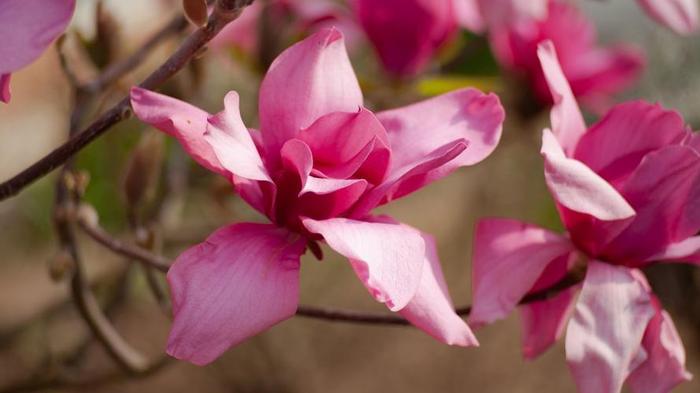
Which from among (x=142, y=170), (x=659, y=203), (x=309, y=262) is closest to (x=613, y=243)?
(x=659, y=203)

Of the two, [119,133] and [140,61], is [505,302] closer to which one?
[140,61]

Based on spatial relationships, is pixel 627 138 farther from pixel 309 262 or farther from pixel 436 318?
pixel 309 262

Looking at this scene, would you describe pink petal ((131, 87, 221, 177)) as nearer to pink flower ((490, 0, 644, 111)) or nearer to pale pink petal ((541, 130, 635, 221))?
pale pink petal ((541, 130, 635, 221))

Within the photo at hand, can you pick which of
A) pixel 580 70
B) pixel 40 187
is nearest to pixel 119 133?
pixel 40 187

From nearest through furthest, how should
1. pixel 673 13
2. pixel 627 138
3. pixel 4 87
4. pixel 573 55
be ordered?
pixel 4 87
pixel 627 138
pixel 673 13
pixel 573 55

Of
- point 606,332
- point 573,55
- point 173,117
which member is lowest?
point 573,55

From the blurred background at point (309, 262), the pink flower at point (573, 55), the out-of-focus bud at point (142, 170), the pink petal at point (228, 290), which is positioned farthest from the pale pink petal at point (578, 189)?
the blurred background at point (309, 262)
